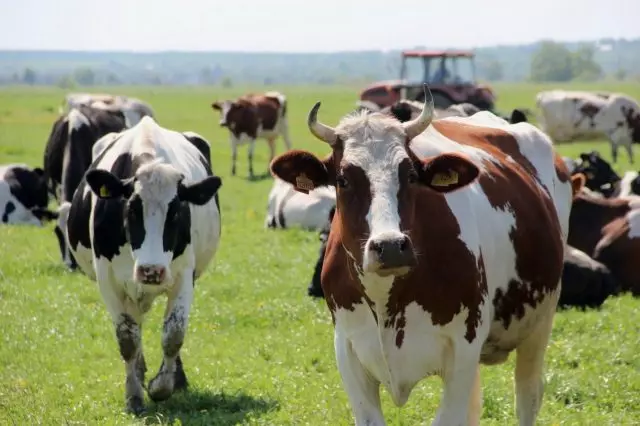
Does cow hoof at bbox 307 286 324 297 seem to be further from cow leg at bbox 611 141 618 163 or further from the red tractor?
the red tractor

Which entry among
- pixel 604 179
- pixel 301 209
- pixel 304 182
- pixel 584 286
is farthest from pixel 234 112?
pixel 304 182

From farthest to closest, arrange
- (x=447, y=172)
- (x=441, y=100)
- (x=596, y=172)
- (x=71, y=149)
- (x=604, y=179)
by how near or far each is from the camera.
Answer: (x=441, y=100) < (x=596, y=172) < (x=604, y=179) < (x=71, y=149) < (x=447, y=172)

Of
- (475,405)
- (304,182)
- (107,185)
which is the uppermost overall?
(304,182)

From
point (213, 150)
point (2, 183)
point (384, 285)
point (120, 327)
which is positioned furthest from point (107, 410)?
point (213, 150)

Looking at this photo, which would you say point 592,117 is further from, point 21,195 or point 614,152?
point 21,195

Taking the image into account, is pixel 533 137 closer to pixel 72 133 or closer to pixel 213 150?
pixel 72 133

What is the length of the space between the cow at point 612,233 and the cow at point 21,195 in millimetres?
10206

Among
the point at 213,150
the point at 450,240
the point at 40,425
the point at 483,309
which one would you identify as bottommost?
the point at 213,150

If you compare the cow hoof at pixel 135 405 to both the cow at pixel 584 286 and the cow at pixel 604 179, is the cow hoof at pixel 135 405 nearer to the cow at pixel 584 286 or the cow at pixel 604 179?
the cow at pixel 584 286

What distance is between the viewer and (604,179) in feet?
63.9

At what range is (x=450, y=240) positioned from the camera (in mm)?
5734

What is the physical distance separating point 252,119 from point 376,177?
26617 mm

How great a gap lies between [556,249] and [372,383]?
1.65 meters

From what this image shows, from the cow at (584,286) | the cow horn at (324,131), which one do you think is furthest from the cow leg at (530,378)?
the cow at (584,286)
